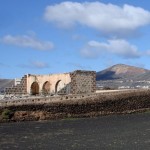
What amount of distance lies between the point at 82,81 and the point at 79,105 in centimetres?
1007

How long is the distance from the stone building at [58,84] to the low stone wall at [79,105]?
772 cm

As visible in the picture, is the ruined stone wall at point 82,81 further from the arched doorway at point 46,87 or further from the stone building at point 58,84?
the arched doorway at point 46,87

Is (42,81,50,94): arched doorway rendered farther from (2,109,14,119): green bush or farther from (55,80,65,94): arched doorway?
(2,109,14,119): green bush

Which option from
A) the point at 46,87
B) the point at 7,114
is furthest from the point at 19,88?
the point at 7,114

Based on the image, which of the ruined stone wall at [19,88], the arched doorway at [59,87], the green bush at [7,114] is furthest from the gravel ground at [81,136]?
the ruined stone wall at [19,88]

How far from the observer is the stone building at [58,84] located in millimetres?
44031

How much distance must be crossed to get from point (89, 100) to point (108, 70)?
307ft

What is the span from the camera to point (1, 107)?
3384cm

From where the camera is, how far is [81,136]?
21.9 m

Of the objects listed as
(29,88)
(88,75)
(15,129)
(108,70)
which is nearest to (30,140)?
(15,129)

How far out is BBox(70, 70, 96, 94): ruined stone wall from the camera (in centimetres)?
4394

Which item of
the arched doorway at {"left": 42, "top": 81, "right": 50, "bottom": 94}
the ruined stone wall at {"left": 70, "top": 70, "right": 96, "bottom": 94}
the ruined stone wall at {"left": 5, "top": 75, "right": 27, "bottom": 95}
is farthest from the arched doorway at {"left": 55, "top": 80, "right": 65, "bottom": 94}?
the ruined stone wall at {"left": 5, "top": 75, "right": 27, "bottom": 95}

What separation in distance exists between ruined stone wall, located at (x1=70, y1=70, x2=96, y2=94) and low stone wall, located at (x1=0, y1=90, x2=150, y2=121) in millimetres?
7547

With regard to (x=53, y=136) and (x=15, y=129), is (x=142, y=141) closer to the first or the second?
(x=53, y=136)
